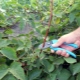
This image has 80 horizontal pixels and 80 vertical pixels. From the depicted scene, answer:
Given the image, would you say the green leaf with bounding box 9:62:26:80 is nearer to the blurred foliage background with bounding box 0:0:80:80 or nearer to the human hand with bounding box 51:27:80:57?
the blurred foliage background with bounding box 0:0:80:80

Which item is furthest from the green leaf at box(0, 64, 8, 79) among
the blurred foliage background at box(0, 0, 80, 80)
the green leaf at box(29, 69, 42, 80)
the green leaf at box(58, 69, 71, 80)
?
the green leaf at box(58, 69, 71, 80)

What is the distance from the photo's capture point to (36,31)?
123cm

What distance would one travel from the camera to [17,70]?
95cm

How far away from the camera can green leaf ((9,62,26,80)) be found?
93 cm

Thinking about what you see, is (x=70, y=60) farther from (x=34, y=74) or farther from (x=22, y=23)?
(x=22, y=23)

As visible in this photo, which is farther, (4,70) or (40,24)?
(40,24)

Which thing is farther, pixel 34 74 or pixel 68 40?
pixel 68 40

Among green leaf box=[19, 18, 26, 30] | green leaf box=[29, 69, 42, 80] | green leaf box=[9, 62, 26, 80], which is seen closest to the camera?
green leaf box=[9, 62, 26, 80]

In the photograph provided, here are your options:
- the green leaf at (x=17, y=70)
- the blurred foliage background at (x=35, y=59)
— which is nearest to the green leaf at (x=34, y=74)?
the blurred foliage background at (x=35, y=59)

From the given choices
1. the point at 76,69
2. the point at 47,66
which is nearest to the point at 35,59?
the point at 47,66

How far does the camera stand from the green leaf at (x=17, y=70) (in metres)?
0.93

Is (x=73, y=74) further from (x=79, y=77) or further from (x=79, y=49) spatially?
(x=79, y=49)

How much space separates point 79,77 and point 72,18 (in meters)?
0.32

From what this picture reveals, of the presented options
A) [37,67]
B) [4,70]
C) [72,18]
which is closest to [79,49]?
[72,18]
